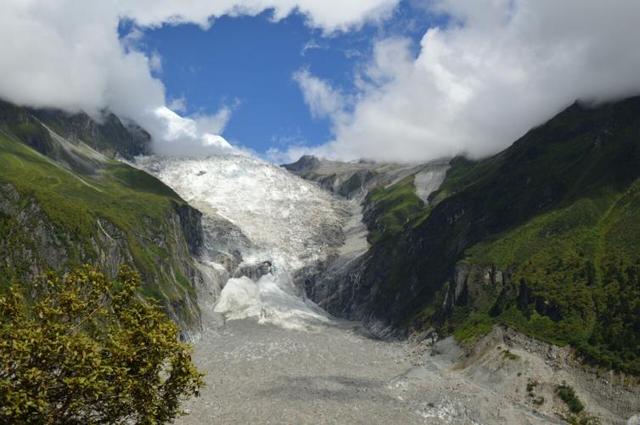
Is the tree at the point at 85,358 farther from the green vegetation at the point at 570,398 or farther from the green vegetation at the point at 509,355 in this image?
the green vegetation at the point at 509,355

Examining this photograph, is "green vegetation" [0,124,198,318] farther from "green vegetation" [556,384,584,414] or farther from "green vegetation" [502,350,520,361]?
"green vegetation" [556,384,584,414]

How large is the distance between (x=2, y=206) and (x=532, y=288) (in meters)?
113

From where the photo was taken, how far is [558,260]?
449ft

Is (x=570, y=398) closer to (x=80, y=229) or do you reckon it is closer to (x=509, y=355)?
(x=509, y=355)

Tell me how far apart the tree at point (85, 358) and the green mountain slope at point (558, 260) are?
85936mm

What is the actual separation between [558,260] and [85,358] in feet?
409

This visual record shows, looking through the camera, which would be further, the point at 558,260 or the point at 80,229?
the point at 80,229

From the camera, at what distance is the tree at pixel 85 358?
93.2 feet

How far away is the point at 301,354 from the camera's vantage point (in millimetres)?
133625

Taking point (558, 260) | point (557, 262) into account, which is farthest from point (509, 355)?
point (558, 260)

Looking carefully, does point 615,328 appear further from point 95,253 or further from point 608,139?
point 95,253

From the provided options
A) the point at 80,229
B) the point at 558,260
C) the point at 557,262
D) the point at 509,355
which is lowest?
the point at 509,355

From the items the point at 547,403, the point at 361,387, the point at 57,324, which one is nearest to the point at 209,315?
the point at 361,387

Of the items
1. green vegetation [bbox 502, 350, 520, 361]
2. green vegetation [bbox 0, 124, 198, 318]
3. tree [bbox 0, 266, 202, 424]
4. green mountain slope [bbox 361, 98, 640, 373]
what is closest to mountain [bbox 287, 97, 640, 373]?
green mountain slope [bbox 361, 98, 640, 373]
